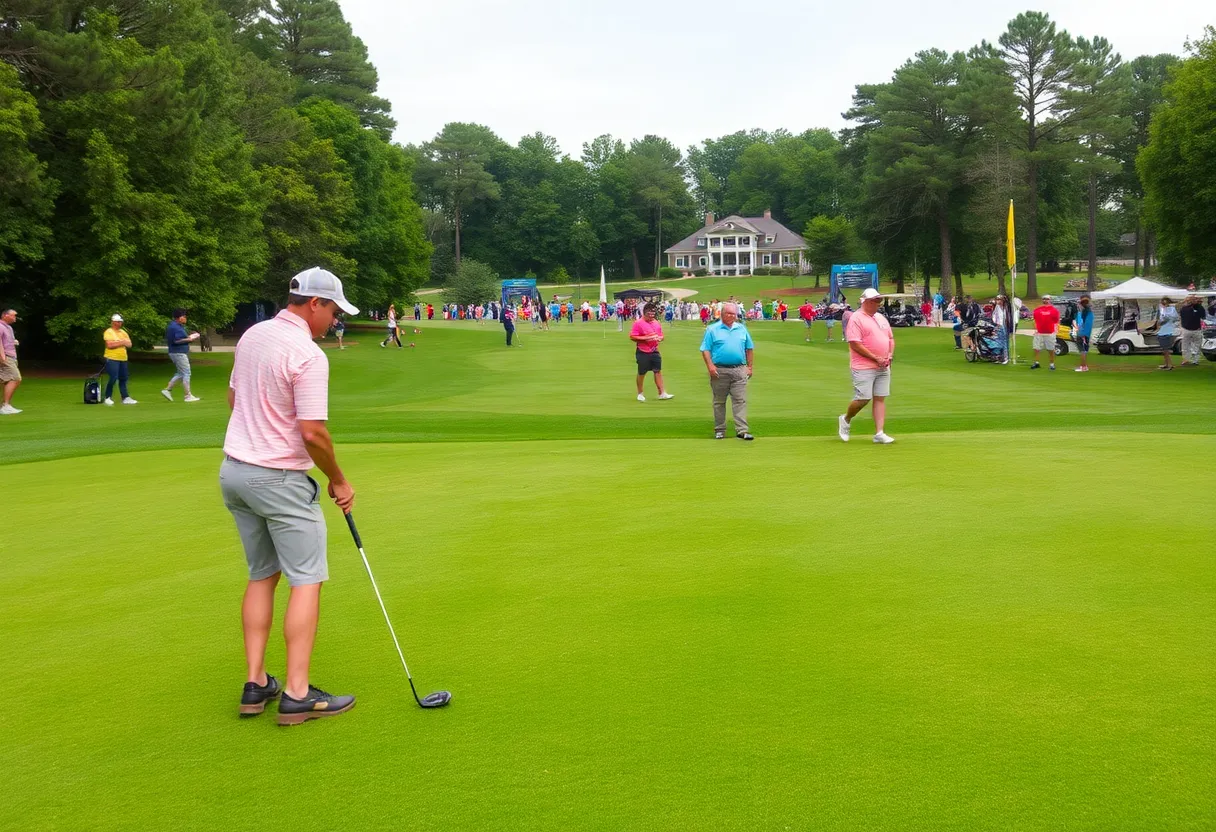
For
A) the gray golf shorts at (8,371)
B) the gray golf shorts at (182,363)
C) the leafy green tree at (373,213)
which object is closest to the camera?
the gray golf shorts at (8,371)

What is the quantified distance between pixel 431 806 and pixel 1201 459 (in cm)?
1063

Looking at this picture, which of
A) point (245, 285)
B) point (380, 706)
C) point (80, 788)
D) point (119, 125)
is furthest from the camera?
point (245, 285)

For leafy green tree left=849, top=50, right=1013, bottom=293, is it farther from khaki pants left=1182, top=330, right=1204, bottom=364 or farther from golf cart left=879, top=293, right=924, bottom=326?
khaki pants left=1182, top=330, right=1204, bottom=364

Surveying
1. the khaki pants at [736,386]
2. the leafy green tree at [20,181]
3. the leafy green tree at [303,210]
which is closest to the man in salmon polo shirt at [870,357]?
the khaki pants at [736,386]

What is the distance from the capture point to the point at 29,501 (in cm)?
1097

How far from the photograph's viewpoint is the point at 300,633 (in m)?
5.14

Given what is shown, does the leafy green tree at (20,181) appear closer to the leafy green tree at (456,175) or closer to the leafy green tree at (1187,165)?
the leafy green tree at (1187,165)

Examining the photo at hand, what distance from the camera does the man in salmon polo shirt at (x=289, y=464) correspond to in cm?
502

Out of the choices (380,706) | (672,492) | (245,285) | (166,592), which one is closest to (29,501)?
(166,592)

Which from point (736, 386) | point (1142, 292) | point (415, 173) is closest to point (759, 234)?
point (415, 173)

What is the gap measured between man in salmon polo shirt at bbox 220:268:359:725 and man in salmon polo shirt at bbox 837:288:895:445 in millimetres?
9505

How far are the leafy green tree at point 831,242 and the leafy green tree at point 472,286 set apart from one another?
3289 centimetres

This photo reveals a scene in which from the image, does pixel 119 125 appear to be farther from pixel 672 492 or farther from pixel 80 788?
pixel 80 788

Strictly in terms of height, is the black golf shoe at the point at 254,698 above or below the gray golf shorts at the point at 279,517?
below
